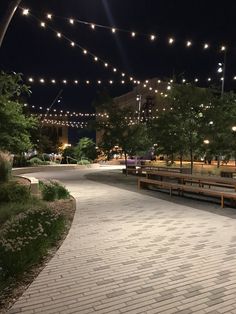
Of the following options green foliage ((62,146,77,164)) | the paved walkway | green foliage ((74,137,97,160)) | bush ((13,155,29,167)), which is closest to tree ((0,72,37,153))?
the paved walkway

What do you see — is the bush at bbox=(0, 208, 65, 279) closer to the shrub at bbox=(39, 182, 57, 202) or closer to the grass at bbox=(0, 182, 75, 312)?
the grass at bbox=(0, 182, 75, 312)

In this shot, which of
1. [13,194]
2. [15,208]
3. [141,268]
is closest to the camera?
[141,268]

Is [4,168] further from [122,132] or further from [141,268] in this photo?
[122,132]

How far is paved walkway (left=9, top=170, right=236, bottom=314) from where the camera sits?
3.67m

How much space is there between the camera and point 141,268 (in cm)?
475

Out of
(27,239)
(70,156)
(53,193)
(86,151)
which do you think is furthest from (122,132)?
(70,156)

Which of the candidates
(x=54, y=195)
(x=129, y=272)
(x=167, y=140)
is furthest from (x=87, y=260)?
(x=167, y=140)

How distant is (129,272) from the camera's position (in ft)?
15.1

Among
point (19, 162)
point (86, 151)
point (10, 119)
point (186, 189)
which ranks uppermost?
point (10, 119)

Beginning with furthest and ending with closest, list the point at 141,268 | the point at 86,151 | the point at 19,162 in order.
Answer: the point at 86,151, the point at 19,162, the point at 141,268

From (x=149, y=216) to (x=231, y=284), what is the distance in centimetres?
427

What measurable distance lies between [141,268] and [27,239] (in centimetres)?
195

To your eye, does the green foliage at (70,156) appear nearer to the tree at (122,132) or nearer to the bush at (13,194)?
the tree at (122,132)

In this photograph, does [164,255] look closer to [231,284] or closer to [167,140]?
[231,284]
